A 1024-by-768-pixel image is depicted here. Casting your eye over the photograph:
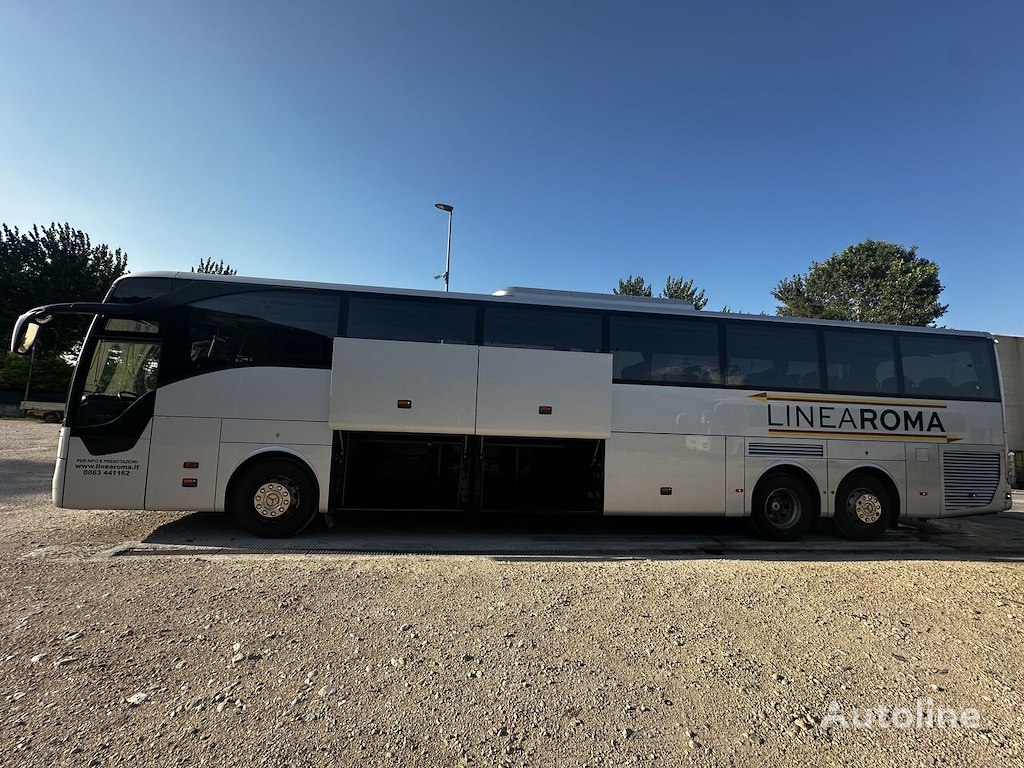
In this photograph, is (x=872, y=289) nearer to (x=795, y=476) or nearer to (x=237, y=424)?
(x=795, y=476)

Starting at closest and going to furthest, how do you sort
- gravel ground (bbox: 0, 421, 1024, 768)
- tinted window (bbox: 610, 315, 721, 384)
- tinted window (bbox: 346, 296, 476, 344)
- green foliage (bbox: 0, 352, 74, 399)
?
gravel ground (bbox: 0, 421, 1024, 768)
tinted window (bbox: 346, 296, 476, 344)
tinted window (bbox: 610, 315, 721, 384)
green foliage (bbox: 0, 352, 74, 399)

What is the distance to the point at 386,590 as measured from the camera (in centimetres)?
430

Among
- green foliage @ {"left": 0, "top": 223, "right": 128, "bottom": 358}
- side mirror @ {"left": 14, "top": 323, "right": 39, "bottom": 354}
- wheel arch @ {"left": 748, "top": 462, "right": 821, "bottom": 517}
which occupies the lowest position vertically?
wheel arch @ {"left": 748, "top": 462, "right": 821, "bottom": 517}

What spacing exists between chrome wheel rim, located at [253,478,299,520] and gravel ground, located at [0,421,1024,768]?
122cm

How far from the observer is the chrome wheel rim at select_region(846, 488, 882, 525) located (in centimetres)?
728

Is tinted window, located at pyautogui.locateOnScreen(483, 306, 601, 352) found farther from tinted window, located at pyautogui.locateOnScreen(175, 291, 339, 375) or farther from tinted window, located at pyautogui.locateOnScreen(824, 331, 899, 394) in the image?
tinted window, located at pyautogui.locateOnScreen(824, 331, 899, 394)

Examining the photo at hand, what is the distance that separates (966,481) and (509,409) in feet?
24.7

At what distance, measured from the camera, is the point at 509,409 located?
6.62 m

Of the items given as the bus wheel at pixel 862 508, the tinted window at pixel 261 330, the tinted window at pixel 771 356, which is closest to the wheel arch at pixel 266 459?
the tinted window at pixel 261 330

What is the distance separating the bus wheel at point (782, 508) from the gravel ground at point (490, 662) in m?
1.92

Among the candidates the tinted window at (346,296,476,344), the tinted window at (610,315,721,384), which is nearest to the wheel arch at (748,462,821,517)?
the tinted window at (610,315,721,384)

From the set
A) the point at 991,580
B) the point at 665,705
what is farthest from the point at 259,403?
the point at 991,580

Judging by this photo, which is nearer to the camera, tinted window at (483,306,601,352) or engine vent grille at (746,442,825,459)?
tinted window at (483,306,601,352)

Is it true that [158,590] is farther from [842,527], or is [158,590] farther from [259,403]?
[842,527]
